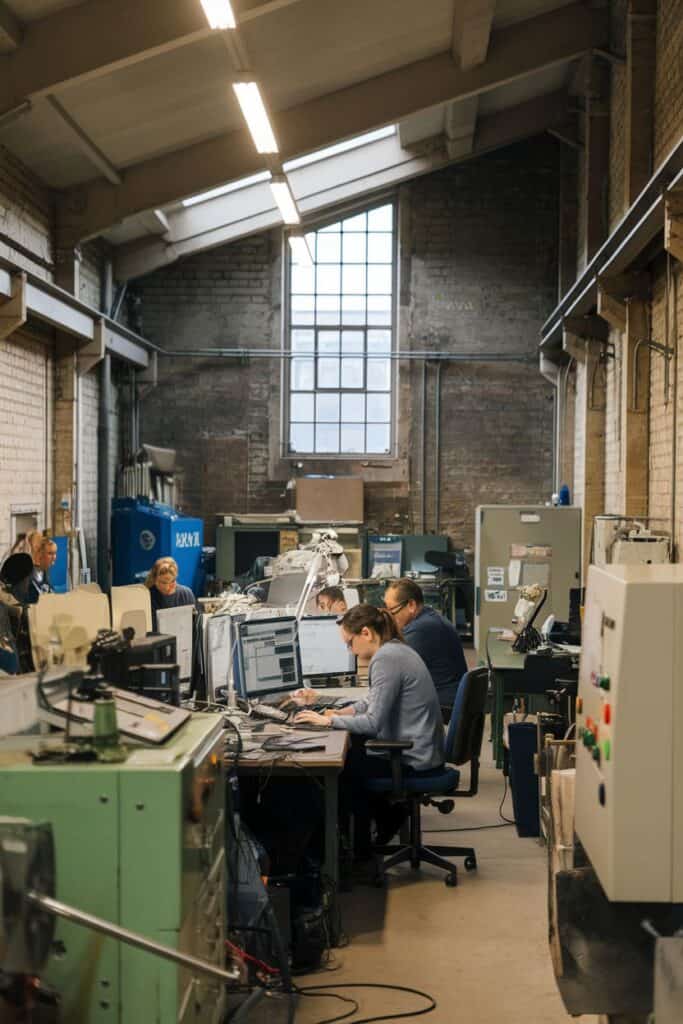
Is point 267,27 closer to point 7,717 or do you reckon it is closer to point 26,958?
point 7,717

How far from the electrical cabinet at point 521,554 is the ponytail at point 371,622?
4.93m

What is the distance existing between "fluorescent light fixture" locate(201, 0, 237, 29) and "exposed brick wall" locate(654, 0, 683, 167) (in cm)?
340

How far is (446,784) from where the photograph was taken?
5961 millimetres

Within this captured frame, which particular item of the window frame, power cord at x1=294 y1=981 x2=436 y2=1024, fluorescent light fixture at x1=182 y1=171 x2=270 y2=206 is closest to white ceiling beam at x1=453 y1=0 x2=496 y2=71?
fluorescent light fixture at x1=182 y1=171 x2=270 y2=206

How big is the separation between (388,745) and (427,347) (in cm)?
975

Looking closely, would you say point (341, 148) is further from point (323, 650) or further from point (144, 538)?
point (323, 650)

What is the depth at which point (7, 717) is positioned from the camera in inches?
131

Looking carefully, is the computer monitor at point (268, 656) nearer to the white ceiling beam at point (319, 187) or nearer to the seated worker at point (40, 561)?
the seated worker at point (40, 561)

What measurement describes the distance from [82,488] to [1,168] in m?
3.66

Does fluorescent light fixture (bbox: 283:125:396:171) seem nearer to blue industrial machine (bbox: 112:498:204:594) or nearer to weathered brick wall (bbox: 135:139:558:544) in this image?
weathered brick wall (bbox: 135:139:558:544)

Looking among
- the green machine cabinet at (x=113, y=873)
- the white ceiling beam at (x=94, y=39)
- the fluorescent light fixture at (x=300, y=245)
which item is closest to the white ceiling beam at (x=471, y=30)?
the fluorescent light fixture at (x=300, y=245)

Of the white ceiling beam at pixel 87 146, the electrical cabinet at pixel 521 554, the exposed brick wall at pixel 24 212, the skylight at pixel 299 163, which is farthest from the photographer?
the skylight at pixel 299 163

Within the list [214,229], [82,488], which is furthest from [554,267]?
[82,488]

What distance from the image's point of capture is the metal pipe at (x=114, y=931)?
8.20ft
